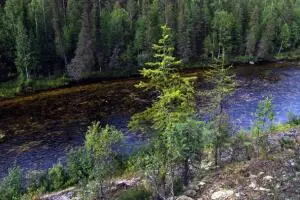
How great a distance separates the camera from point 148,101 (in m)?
65.8

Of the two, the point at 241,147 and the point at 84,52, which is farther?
the point at 84,52

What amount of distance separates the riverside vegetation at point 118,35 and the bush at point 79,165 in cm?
3764

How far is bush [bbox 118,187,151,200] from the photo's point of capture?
29.5 m

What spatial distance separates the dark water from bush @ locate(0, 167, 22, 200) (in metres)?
5.79

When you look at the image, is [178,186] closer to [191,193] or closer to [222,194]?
[191,193]

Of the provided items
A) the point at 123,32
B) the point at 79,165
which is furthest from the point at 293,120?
the point at 123,32

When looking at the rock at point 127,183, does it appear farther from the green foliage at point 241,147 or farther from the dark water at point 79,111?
the dark water at point 79,111

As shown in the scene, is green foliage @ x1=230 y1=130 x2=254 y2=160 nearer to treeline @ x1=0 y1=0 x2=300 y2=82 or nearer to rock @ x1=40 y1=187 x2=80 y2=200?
rock @ x1=40 y1=187 x2=80 y2=200

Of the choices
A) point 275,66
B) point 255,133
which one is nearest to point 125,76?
point 275,66

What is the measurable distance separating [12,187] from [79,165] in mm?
5989

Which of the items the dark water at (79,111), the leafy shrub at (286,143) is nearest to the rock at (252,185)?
the leafy shrub at (286,143)

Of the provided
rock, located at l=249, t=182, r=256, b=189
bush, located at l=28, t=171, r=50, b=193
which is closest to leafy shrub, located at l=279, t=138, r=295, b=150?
rock, located at l=249, t=182, r=256, b=189

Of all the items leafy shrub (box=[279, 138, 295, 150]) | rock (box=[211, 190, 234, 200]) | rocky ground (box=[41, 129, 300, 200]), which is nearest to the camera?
rocky ground (box=[41, 129, 300, 200])

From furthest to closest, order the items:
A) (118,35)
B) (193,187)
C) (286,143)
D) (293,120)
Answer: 1. (118,35)
2. (293,120)
3. (286,143)
4. (193,187)
